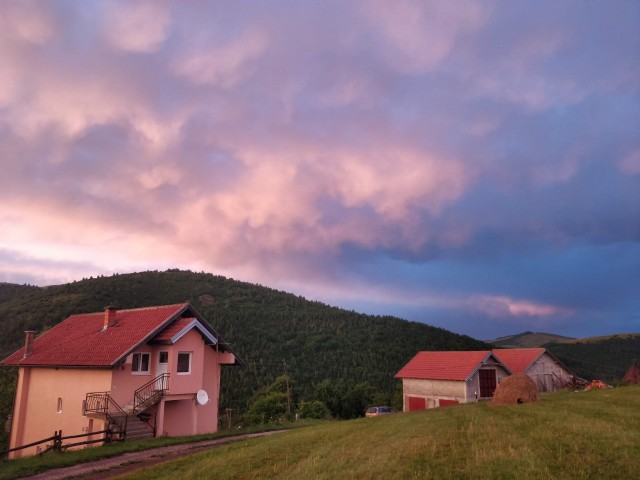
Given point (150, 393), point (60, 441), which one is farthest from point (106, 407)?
point (60, 441)

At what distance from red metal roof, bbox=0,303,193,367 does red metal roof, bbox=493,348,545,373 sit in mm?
36668

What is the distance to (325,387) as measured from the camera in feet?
234

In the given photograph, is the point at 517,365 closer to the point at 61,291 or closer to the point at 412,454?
the point at 412,454

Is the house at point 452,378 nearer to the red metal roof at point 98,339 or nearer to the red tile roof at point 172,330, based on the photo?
the red metal roof at point 98,339

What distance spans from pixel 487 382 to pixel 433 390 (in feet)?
17.8

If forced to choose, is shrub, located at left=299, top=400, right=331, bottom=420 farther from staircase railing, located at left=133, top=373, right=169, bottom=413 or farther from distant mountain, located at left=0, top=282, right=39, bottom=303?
distant mountain, located at left=0, top=282, right=39, bottom=303

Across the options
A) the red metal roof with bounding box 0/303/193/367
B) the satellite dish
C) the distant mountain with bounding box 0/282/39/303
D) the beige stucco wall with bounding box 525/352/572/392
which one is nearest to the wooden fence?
the red metal roof with bounding box 0/303/193/367

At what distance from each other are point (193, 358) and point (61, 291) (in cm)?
7829

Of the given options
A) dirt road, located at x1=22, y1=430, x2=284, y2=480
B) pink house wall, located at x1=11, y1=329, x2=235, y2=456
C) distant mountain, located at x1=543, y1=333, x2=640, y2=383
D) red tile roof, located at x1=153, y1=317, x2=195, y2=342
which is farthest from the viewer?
distant mountain, located at x1=543, y1=333, x2=640, y2=383

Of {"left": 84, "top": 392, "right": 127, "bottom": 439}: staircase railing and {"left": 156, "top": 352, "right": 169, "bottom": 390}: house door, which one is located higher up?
{"left": 156, "top": 352, "right": 169, "bottom": 390}: house door

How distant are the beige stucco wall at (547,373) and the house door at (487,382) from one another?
5.70 meters

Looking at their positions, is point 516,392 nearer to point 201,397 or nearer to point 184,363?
point 201,397

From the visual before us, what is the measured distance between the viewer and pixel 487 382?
Answer: 49.2 m

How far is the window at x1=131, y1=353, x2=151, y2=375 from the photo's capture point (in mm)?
31359
